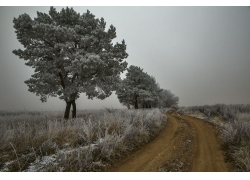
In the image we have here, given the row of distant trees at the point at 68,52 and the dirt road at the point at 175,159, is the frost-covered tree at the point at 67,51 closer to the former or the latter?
the row of distant trees at the point at 68,52

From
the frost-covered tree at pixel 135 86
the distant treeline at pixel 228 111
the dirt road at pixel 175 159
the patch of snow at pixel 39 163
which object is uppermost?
the frost-covered tree at pixel 135 86

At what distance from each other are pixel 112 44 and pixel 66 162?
9.66 m

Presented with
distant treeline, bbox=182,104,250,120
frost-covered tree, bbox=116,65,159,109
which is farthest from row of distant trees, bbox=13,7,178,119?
frost-covered tree, bbox=116,65,159,109

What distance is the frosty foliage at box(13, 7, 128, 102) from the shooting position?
8.91 m

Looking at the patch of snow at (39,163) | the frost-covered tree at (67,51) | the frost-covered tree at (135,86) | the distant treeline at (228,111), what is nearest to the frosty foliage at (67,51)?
the frost-covered tree at (67,51)

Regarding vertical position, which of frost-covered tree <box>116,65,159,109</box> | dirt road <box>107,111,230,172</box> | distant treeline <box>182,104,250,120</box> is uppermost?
frost-covered tree <box>116,65,159,109</box>

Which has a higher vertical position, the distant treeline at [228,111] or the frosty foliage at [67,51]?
the frosty foliage at [67,51]

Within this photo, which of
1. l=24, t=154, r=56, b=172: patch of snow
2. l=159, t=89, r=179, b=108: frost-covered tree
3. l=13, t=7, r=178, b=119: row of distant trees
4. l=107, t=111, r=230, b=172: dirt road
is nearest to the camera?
l=24, t=154, r=56, b=172: patch of snow

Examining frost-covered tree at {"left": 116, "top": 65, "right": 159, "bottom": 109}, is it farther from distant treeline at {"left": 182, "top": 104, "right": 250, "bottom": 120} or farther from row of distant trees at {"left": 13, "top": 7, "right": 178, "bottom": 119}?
row of distant trees at {"left": 13, "top": 7, "right": 178, "bottom": 119}

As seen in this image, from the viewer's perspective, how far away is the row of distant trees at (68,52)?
887 cm

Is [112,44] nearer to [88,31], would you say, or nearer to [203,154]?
[88,31]

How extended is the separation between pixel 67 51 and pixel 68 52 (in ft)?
0.46

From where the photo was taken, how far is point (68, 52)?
9.38 metres

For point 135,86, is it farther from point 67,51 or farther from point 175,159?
point 175,159
